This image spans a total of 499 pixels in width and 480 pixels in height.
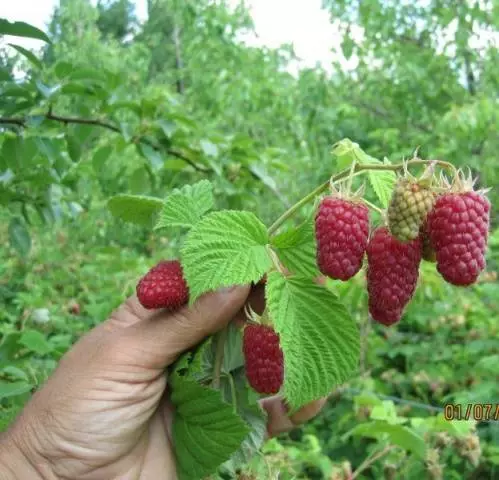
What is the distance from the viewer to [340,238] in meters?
0.68

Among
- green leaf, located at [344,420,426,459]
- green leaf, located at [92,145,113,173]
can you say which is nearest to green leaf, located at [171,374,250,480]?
green leaf, located at [344,420,426,459]

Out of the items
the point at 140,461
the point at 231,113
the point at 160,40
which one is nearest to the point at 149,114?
the point at 140,461

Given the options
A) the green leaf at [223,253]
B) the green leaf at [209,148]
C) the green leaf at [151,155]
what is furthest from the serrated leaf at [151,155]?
the green leaf at [223,253]

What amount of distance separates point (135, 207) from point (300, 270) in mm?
248

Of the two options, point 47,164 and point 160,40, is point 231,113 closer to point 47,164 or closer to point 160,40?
point 47,164

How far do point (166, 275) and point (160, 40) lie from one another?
40.8 feet

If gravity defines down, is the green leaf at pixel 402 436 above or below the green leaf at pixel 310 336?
below

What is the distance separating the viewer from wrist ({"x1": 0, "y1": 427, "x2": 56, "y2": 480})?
97 cm

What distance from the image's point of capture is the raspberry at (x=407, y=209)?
0.66m

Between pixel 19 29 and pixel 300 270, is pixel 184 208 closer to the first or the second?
pixel 300 270

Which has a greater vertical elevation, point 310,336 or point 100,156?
point 100,156

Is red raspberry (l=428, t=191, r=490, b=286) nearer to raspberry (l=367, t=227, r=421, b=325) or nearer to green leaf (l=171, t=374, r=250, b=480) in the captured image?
raspberry (l=367, t=227, r=421, b=325)

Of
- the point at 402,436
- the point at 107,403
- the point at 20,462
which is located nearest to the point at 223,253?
→ the point at 107,403
